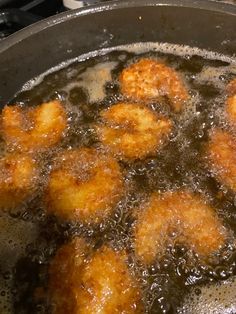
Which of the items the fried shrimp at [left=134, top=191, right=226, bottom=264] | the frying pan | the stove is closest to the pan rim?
the frying pan

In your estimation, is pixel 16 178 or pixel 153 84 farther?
pixel 153 84

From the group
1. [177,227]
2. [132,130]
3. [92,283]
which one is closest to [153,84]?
[132,130]

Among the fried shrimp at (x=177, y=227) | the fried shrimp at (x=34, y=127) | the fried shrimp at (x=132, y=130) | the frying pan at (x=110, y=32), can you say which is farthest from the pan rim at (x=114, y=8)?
the fried shrimp at (x=177, y=227)

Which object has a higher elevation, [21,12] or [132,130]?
[21,12]

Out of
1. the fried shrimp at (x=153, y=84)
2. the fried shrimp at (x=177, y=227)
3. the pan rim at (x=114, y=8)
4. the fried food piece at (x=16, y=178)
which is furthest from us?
the fried shrimp at (x=153, y=84)

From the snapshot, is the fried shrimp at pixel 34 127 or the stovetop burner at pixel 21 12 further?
the stovetop burner at pixel 21 12

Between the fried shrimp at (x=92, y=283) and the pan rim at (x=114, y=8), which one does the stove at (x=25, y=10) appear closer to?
the pan rim at (x=114, y=8)

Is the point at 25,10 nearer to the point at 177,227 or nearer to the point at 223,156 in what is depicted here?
the point at 223,156
